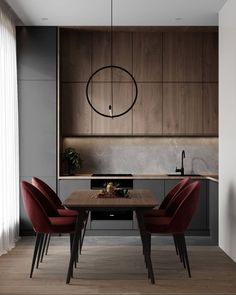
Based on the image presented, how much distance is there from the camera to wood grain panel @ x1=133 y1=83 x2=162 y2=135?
26.1 feet

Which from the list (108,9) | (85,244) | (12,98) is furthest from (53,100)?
(85,244)

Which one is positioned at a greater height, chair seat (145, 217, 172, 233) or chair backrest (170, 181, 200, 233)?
chair backrest (170, 181, 200, 233)

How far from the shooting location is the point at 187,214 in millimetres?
5215

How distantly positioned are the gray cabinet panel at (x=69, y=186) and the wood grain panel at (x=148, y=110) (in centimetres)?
107

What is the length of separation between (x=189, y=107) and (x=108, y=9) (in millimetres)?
2019

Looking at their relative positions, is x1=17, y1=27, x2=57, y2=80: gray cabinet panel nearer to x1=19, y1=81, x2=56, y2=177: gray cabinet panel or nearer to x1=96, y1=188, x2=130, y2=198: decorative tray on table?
x1=19, y1=81, x2=56, y2=177: gray cabinet panel

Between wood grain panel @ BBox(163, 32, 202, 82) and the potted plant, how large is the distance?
5.55 ft

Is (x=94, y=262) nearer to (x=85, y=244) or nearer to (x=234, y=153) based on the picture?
(x=85, y=244)

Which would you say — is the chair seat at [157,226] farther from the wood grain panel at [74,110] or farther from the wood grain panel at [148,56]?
the wood grain panel at [148,56]

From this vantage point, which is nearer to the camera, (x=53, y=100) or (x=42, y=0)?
(x=42, y=0)

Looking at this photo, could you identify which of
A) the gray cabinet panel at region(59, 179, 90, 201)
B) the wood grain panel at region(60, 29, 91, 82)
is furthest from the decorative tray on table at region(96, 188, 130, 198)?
the wood grain panel at region(60, 29, 91, 82)

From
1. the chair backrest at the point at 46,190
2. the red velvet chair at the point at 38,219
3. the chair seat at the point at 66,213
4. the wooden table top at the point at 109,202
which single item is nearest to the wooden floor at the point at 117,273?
the red velvet chair at the point at 38,219

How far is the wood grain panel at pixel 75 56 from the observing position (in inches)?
311

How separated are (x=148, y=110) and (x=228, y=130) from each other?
1993 millimetres
